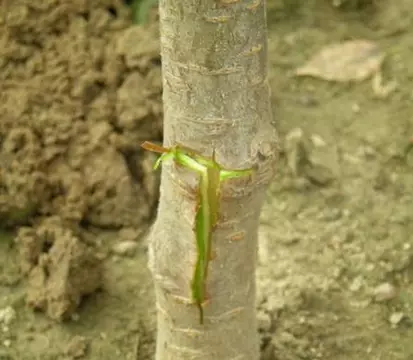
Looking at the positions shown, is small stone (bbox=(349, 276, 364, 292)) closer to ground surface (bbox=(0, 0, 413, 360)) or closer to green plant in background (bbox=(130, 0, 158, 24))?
ground surface (bbox=(0, 0, 413, 360))

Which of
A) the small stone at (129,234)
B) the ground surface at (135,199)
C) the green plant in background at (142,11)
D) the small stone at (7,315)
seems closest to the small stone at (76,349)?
the ground surface at (135,199)

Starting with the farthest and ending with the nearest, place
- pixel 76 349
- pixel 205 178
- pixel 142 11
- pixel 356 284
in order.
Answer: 1. pixel 142 11
2. pixel 356 284
3. pixel 76 349
4. pixel 205 178

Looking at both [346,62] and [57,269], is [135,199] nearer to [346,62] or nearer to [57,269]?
[57,269]

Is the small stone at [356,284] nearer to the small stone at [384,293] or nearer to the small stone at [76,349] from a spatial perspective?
the small stone at [384,293]

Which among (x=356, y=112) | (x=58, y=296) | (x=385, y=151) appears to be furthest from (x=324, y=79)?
(x=58, y=296)

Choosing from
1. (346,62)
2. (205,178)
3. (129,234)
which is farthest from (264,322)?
(346,62)

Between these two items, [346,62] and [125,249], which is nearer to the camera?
[125,249]
